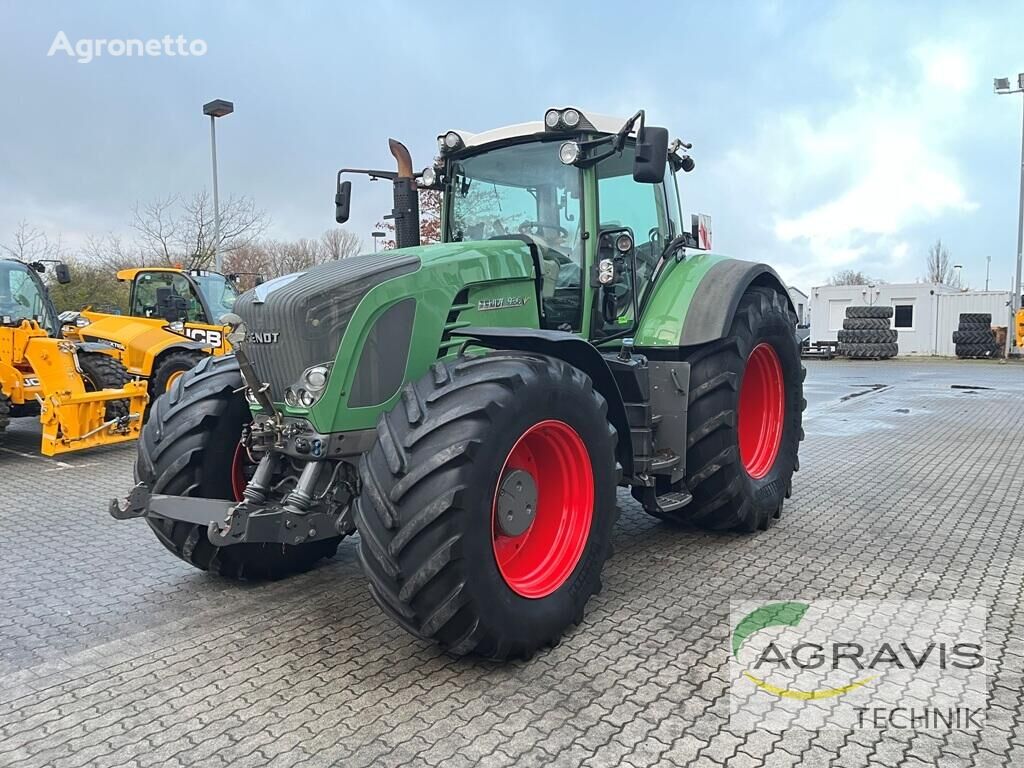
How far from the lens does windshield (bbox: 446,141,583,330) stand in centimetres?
434

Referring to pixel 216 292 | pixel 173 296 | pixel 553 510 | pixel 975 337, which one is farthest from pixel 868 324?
pixel 553 510

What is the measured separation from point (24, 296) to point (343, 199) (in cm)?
602

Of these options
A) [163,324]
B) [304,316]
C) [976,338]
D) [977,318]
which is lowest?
[976,338]

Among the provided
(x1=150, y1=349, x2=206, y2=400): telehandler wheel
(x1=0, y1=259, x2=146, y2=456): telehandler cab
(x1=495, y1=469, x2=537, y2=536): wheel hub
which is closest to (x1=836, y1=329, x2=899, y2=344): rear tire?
(x1=150, y1=349, x2=206, y2=400): telehandler wheel

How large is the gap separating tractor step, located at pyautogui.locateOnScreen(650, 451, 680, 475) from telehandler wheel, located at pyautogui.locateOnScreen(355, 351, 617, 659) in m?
0.80

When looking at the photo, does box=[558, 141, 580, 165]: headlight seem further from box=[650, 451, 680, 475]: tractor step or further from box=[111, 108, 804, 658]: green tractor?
box=[650, 451, 680, 475]: tractor step

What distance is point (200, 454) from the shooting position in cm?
362

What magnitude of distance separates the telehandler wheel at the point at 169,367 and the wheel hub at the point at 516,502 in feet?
25.1

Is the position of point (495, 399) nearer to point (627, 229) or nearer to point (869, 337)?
point (627, 229)

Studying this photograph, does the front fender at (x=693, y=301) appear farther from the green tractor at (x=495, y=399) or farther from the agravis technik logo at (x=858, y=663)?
the agravis technik logo at (x=858, y=663)

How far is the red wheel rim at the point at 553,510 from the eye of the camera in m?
3.35

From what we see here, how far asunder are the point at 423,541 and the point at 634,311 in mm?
2383

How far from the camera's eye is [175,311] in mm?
10453

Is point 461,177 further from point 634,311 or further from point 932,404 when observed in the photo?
point 932,404
